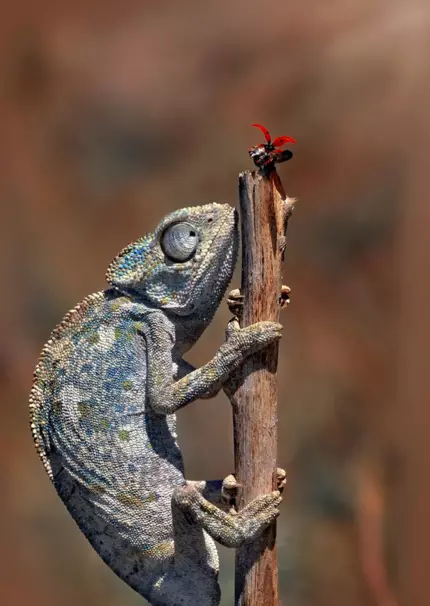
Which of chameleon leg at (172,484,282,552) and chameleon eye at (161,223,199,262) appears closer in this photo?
chameleon leg at (172,484,282,552)

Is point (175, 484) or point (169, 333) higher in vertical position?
point (169, 333)

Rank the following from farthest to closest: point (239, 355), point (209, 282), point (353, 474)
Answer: point (353, 474) < point (209, 282) < point (239, 355)

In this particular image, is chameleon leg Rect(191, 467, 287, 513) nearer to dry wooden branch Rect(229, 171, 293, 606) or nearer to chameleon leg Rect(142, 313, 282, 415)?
dry wooden branch Rect(229, 171, 293, 606)

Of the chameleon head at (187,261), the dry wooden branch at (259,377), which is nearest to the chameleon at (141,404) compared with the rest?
the chameleon head at (187,261)

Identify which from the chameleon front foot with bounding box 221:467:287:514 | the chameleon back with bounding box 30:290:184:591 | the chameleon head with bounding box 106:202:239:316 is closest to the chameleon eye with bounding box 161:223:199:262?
the chameleon head with bounding box 106:202:239:316

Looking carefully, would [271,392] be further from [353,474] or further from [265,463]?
[353,474]

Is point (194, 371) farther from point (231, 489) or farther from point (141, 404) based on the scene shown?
point (231, 489)

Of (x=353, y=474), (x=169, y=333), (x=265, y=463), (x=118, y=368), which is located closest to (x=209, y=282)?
(x=169, y=333)
